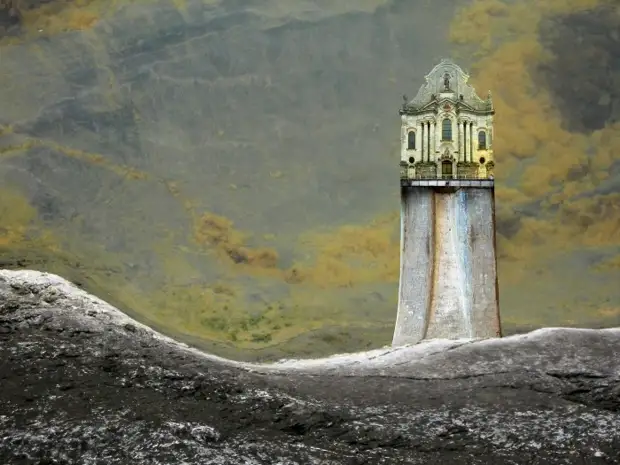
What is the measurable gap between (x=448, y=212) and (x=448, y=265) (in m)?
0.85

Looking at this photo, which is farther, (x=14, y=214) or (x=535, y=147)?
(x=535, y=147)

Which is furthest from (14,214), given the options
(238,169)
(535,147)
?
(535,147)

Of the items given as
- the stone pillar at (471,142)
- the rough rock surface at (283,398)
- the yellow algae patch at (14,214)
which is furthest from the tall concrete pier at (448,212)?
the yellow algae patch at (14,214)

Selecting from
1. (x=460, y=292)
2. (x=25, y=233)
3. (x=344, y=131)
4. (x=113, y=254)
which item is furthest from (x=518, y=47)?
(x=25, y=233)

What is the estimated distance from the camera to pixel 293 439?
9.11m

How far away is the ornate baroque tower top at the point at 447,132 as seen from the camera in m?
12.1

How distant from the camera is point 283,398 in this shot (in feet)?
32.7

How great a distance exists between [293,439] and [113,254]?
4413mm

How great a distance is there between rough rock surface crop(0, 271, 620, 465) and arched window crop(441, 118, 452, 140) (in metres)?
3.26

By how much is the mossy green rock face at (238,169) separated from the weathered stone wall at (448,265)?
0.24 metres

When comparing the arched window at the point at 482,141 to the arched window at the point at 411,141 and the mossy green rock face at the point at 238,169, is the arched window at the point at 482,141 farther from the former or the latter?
the arched window at the point at 411,141

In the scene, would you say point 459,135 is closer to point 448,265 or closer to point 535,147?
point 535,147

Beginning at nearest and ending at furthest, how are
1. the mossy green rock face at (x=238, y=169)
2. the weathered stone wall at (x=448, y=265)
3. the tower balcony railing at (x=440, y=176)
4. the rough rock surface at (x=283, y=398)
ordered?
the rough rock surface at (x=283, y=398)
the mossy green rock face at (x=238, y=169)
the weathered stone wall at (x=448, y=265)
the tower balcony railing at (x=440, y=176)

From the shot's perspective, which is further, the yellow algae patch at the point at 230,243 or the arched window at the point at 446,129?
the arched window at the point at 446,129
